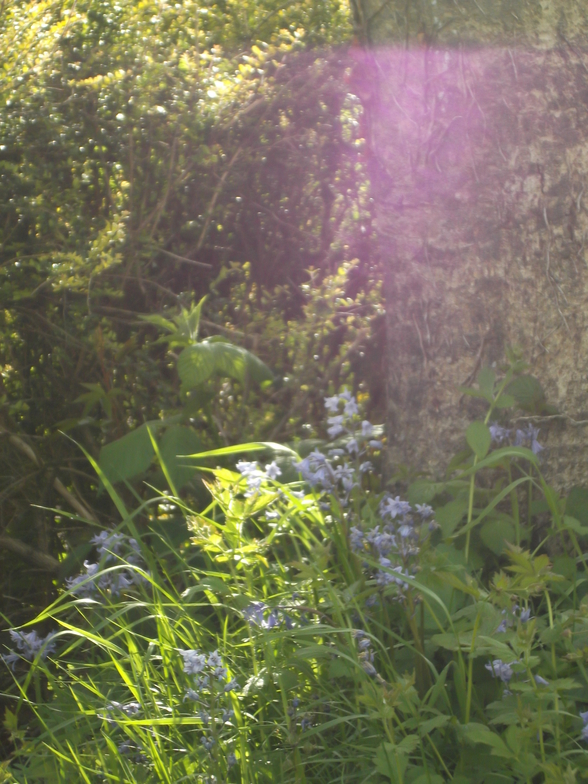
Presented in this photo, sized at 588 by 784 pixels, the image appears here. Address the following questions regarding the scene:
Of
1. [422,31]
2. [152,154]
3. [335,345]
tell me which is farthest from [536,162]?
[152,154]

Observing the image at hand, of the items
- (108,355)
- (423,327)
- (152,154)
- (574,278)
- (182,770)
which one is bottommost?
(182,770)

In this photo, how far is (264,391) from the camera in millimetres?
3625

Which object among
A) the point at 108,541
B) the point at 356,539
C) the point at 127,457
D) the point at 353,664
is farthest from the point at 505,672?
the point at 127,457

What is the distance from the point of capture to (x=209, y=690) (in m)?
1.67

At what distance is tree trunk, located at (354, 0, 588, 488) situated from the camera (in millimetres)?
2498

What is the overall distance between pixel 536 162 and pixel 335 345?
4.67 feet

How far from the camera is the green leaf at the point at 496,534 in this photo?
2195 mm

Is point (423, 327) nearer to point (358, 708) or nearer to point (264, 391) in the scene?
point (264, 391)

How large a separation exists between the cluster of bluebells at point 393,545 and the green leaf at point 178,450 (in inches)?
30.7

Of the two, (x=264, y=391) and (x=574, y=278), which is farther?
(x=264, y=391)

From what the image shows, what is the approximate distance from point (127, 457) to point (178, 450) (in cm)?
17

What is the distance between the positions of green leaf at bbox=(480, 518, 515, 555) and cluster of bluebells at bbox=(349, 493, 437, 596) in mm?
182

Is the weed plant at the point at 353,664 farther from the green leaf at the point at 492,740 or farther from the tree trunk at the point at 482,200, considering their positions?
the tree trunk at the point at 482,200

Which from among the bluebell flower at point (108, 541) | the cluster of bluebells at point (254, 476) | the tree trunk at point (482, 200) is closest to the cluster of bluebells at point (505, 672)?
the cluster of bluebells at point (254, 476)
